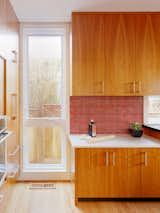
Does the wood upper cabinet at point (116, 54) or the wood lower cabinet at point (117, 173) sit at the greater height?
the wood upper cabinet at point (116, 54)

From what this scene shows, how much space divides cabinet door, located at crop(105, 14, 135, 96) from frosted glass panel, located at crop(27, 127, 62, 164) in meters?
1.12

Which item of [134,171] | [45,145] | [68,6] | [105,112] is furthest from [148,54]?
[45,145]

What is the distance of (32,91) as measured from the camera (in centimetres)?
388

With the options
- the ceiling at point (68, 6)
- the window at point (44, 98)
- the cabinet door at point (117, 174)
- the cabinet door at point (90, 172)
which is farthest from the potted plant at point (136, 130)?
the ceiling at point (68, 6)

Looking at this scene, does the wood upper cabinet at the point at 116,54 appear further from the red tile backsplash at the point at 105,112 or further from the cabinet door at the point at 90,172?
the cabinet door at the point at 90,172

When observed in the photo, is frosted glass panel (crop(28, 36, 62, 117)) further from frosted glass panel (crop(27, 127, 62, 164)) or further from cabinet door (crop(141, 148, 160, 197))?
cabinet door (crop(141, 148, 160, 197))

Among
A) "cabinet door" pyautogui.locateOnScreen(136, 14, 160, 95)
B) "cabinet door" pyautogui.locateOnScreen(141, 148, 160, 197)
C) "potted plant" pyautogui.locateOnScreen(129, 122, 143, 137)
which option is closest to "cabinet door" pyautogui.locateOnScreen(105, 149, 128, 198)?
"cabinet door" pyautogui.locateOnScreen(141, 148, 160, 197)

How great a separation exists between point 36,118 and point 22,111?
0.75 ft

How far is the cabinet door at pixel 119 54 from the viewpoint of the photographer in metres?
3.37

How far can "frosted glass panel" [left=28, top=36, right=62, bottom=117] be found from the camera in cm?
387

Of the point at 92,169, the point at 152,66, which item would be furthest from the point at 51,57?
the point at 92,169

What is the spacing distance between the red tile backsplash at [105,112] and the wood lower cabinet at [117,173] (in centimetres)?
81

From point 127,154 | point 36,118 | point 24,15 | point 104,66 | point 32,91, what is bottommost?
point 127,154

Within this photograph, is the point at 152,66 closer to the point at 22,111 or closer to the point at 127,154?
the point at 127,154
